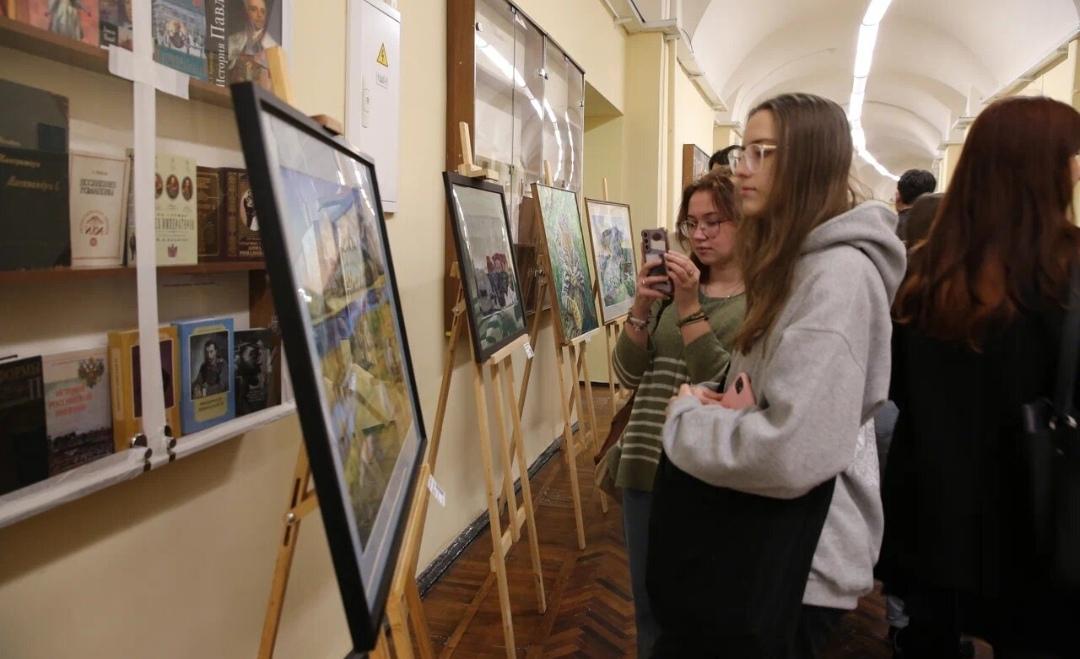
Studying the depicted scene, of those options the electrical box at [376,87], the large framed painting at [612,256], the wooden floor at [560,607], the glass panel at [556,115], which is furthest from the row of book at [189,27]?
the glass panel at [556,115]

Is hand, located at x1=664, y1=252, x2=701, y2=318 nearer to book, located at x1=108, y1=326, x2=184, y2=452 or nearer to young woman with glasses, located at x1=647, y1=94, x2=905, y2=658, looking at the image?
young woman with glasses, located at x1=647, y1=94, x2=905, y2=658

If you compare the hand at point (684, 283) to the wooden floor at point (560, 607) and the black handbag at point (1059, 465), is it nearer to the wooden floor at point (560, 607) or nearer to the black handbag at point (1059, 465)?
the black handbag at point (1059, 465)

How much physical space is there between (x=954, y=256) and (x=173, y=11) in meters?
1.63

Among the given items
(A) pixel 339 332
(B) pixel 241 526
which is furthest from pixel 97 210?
(B) pixel 241 526

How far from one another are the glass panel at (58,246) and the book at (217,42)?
0.19 meters

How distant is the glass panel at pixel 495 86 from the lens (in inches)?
127

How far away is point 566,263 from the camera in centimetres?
339

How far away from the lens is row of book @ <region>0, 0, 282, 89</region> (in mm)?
1202

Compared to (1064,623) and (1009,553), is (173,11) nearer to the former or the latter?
(1009,553)

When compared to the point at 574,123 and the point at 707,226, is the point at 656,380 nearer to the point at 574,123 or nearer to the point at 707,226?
the point at 707,226

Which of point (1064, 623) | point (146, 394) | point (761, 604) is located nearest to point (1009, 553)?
point (1064, 623)

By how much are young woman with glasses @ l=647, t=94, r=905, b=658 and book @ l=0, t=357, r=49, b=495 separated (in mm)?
1003

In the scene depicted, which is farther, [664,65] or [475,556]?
[664,65]

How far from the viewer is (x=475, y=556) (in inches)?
130
